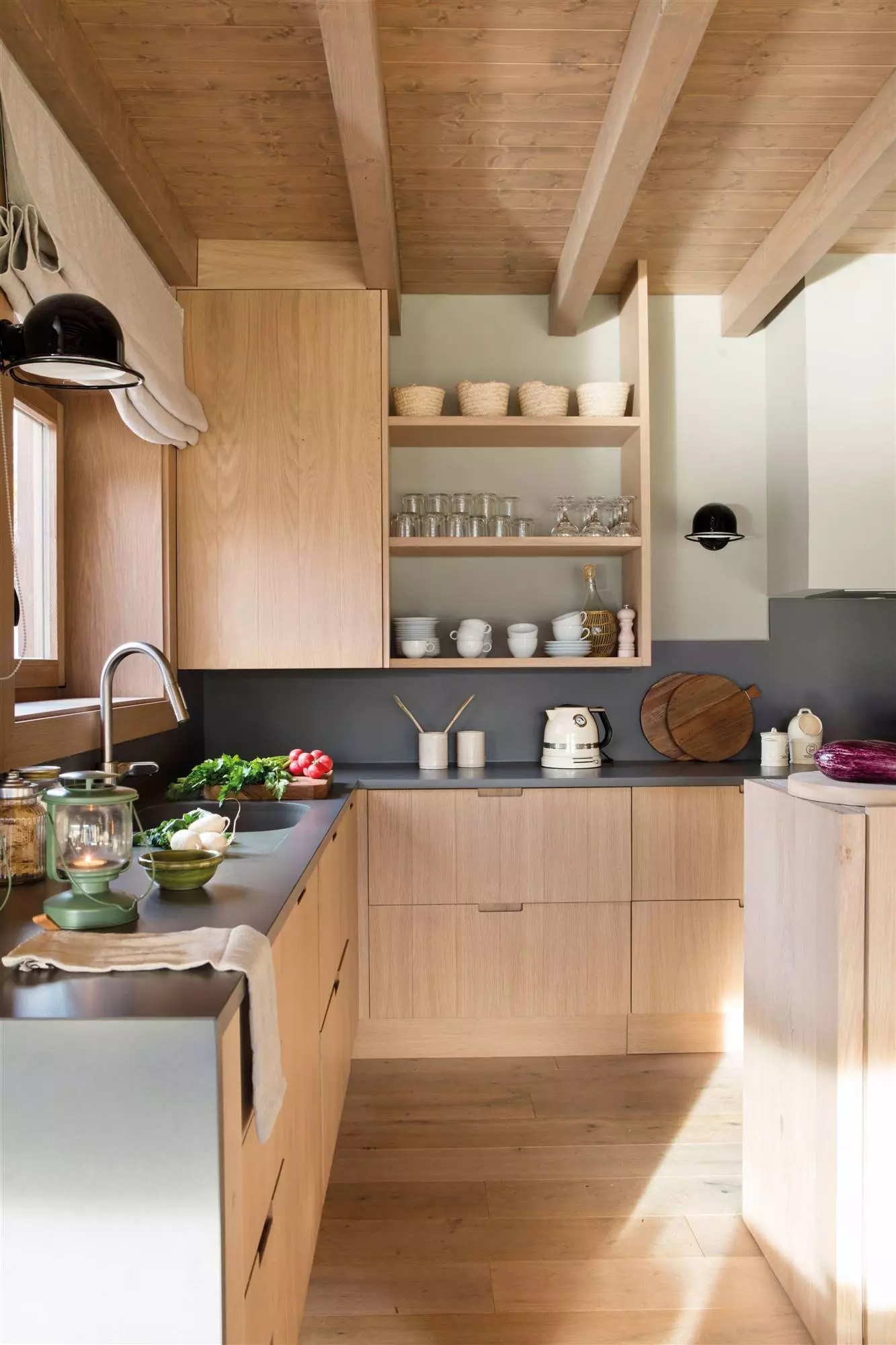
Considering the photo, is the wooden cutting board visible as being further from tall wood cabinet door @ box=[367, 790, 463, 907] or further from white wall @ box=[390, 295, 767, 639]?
tall wood cabinet door @ box=[367, 790, 463, 907]

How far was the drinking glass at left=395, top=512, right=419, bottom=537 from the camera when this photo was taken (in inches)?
134

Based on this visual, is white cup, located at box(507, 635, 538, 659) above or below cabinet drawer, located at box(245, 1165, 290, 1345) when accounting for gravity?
above

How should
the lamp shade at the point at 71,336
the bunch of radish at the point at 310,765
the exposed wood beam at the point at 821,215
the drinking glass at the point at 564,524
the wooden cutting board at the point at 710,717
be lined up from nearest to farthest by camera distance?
the lamp shade at the point at 71,336
the exposed wood beam at the point at 821,215
the bunch of radish at the point at 310,765
the drinking glass at the point at 564,524
the wooden cutting board at the point at 710,717

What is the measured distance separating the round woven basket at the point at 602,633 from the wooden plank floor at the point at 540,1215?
138 cm

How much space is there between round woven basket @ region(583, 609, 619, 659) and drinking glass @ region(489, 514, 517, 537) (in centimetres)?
40

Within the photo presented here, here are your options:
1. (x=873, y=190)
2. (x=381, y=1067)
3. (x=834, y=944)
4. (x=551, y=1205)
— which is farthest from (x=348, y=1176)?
(x=873, y=190)

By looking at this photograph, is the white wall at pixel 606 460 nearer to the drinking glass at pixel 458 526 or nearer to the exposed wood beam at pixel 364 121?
the drinking glass at pixel 458 526

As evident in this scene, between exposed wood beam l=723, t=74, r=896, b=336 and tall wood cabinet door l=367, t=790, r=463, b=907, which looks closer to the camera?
exposed wood beam l=723, t=74, r=896, b=336

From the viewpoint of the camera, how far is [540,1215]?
7.60 feet

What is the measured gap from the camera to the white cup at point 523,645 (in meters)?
3.49

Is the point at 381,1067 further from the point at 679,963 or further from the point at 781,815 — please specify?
the point at 781,815

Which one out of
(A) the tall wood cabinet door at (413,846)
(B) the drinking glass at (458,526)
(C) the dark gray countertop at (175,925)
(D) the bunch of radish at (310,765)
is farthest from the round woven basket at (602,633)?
(C) the dark gray countertop at (175,925)

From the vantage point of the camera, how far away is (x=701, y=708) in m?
3.72

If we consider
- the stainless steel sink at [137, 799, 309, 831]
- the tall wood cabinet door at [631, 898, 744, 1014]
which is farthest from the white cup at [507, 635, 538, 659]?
the stainless steel sink at [137, 799, 309, 831]
